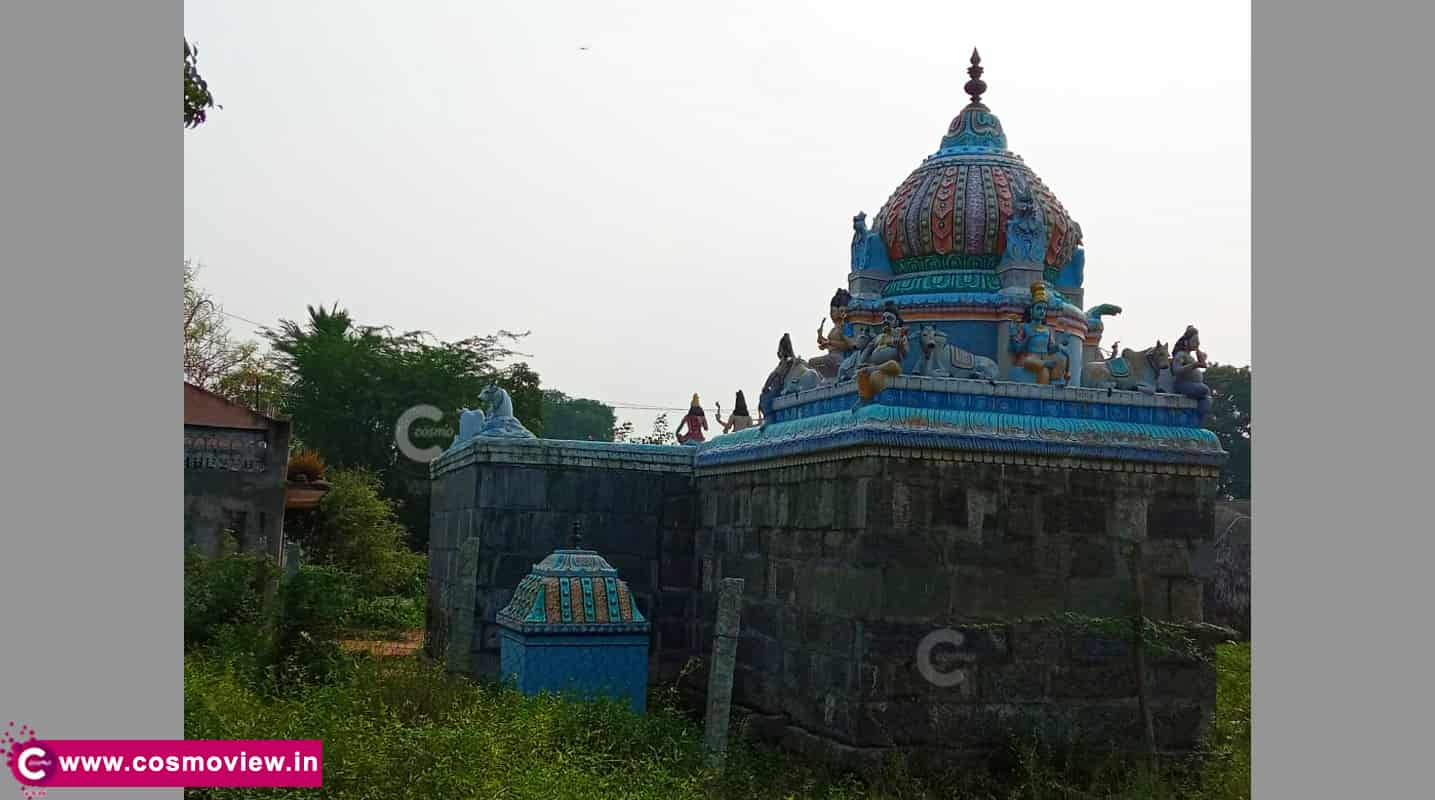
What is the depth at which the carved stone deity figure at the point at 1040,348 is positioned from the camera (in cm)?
977

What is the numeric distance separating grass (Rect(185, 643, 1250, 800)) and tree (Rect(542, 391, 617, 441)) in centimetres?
4681

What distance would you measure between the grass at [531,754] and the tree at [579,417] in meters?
46.8

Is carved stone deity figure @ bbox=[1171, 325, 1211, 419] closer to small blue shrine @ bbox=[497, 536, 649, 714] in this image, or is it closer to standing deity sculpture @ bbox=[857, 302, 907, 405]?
standing deity sculpture @ bbox=[857, 302, 907, 405]

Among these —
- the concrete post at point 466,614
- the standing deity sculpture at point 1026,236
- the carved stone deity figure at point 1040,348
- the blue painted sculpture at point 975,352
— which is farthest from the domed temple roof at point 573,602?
the standing deity sculpture at point 1026,236

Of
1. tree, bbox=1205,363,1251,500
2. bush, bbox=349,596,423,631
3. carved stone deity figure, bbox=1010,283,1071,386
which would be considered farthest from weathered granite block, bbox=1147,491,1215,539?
tree, bbox=1205,363,1251,500

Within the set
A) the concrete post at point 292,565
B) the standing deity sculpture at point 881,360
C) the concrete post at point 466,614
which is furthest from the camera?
the concrete post at point 466,614

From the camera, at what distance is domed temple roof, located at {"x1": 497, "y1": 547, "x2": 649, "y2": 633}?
32.5ft

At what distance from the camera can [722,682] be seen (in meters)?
8.74

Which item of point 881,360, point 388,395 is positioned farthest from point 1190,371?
point 388,395

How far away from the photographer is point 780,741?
9.66 meters

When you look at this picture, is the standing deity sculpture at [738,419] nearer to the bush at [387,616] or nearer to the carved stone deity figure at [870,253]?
the carved stone deity figure at [870,253]

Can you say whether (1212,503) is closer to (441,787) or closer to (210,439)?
(441,787)

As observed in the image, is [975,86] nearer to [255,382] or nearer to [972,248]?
[972,248]

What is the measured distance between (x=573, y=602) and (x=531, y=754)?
2.02 metres
